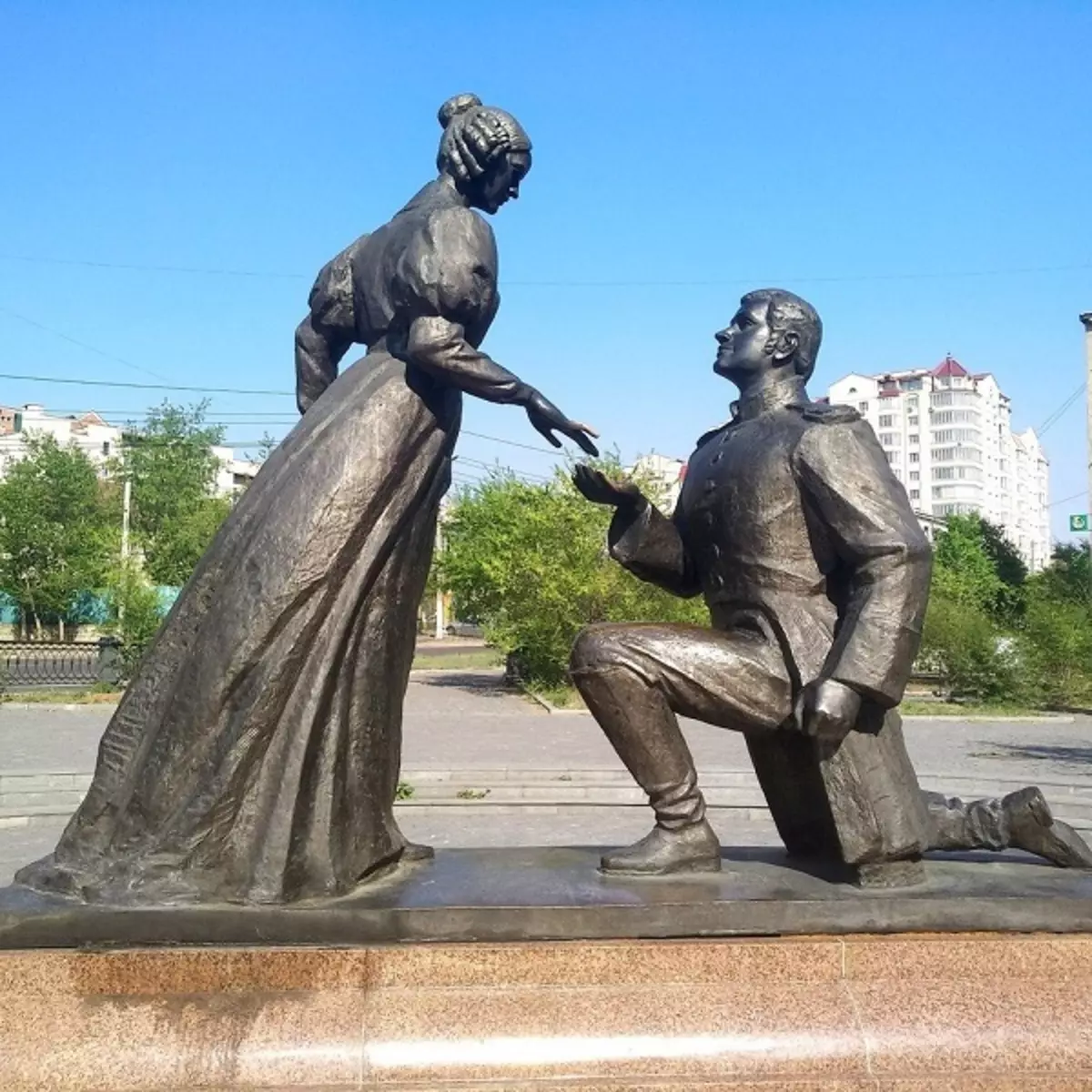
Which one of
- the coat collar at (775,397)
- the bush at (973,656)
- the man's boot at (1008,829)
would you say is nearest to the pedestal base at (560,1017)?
the man's boot at (1008,829)

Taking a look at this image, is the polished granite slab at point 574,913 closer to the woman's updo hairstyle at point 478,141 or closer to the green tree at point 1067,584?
the woman's updo hairstyle at point 478,141

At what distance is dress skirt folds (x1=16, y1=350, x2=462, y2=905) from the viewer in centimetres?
309

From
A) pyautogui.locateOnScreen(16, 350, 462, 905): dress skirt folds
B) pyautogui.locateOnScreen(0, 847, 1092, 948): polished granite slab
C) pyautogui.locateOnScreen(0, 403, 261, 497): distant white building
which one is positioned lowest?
pyautogui.locateOnScreen(0, 847, 1092, 948): polished granite slab

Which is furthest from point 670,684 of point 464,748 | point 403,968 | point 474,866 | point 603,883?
point 464,748

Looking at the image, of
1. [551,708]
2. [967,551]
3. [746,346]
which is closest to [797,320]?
[746,346]

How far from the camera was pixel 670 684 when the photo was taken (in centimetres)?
337

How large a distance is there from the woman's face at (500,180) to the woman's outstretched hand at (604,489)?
0.92 metres

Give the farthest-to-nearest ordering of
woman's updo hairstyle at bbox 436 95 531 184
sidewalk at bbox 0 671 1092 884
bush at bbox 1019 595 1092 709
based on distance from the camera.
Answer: bush at bbox 1019 595 1092 709, sidewalk at bbox 0 671 1092 884, woman's updo hairstyle at bbox 436 95 531 184

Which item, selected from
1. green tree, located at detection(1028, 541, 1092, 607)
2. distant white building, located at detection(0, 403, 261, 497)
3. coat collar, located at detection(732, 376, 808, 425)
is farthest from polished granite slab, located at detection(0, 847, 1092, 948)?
distant white building, located at detection(0, 403, 261, 497)

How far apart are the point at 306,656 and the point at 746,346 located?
170 centimetres

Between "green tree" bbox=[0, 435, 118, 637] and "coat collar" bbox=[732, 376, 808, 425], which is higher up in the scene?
"green tree" bbox=[0, 435, 118, 637]

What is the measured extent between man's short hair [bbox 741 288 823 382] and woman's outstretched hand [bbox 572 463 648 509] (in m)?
0.68

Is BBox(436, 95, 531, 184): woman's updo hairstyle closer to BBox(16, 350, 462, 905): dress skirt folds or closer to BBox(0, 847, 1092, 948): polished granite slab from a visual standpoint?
BBox(16, 350, 462, 905): dress skirt folds

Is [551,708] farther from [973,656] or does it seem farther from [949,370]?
[949,370]
